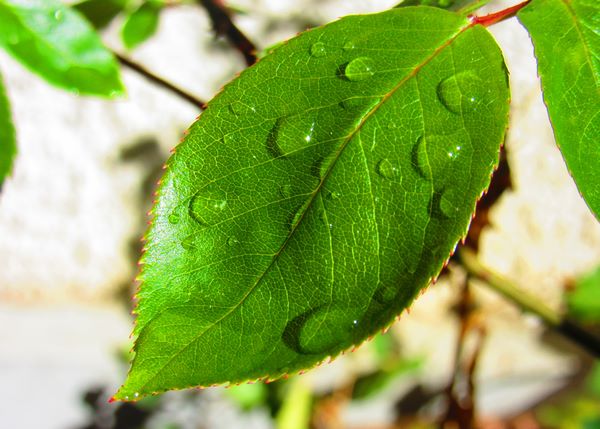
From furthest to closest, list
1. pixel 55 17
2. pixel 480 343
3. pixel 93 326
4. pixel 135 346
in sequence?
pixel 93 326
pixel 480 343
pixel 55 17
pixel 135 346

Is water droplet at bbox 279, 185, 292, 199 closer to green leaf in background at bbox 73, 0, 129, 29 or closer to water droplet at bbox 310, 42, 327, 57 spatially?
water droplet at bbox 310, 42, 327, 57

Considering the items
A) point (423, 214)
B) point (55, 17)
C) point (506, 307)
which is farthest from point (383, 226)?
point (506, 307)

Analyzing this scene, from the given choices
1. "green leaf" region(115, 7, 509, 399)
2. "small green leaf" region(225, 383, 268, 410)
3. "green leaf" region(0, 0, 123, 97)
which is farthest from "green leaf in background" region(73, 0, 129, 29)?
"small green leaf" region(225, 383, 268, 410)

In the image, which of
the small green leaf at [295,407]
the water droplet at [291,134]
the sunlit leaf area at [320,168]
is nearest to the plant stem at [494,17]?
the sunlit leaf area at [320,168]

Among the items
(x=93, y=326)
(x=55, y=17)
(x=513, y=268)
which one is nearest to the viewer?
(x=55, y=17)

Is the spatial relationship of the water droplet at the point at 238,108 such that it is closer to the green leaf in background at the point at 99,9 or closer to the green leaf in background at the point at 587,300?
the green leaf in background at the point at 99,9

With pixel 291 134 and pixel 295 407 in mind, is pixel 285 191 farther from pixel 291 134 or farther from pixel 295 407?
pixel 295 407

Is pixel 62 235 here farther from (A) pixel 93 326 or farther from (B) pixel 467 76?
(B) pixel 467 76
